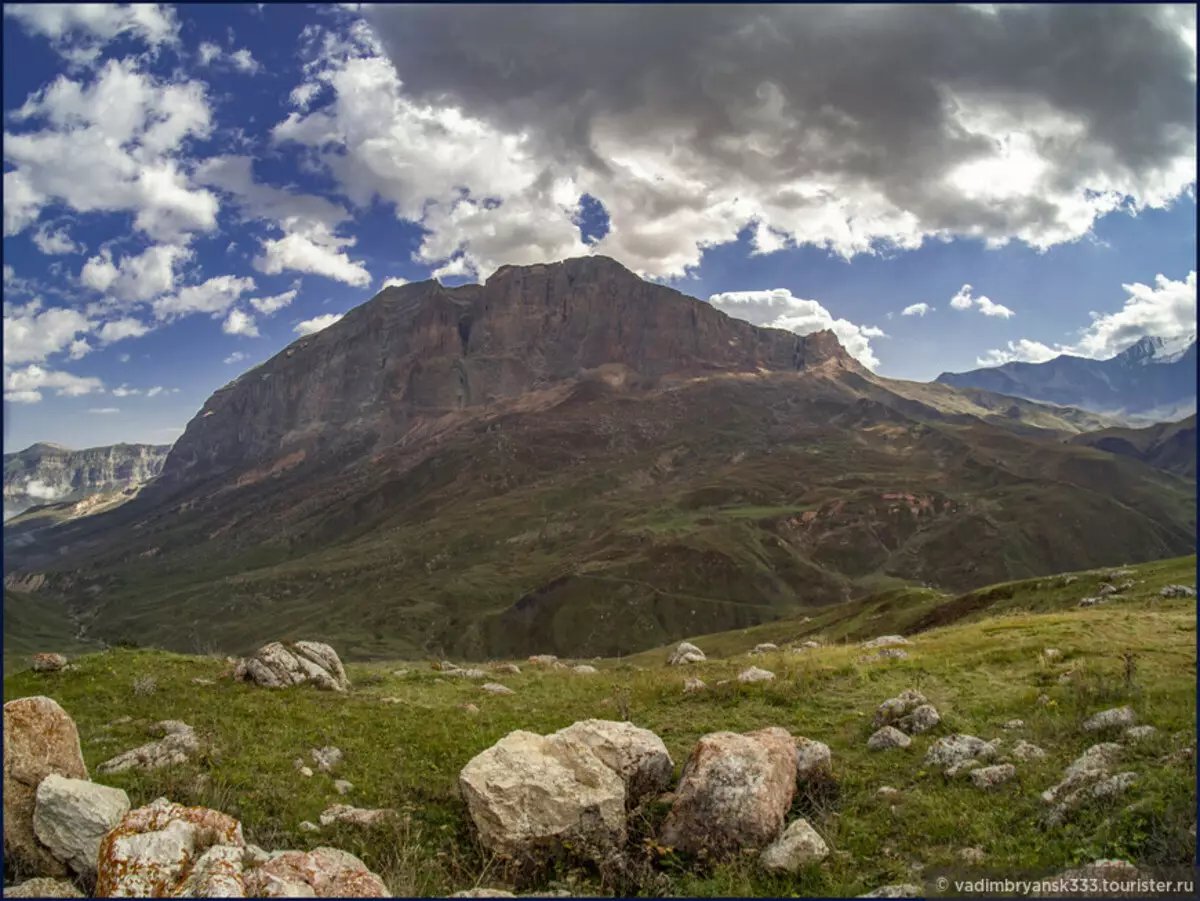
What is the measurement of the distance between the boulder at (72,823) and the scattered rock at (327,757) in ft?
19.6

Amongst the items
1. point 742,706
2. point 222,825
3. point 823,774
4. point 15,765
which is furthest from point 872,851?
point 15,765

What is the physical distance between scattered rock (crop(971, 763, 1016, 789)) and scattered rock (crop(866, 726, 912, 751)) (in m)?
3.13

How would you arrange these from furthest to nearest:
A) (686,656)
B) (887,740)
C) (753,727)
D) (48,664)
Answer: (686,656) → (48,664) → (753,727) → (887,740)

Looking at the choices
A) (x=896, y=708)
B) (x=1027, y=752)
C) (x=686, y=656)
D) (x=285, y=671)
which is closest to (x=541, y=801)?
(x=1027, y=752)

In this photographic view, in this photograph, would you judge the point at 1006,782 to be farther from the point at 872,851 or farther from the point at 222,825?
the point at 222,825

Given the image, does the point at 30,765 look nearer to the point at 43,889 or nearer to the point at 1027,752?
the point at 43,889

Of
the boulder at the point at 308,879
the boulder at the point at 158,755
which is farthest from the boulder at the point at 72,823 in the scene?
the boulder at the point at 158,755

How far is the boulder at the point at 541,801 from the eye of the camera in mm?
13461

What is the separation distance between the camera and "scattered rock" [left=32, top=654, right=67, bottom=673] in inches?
1032

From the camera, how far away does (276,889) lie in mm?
9898

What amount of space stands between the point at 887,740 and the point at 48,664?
98.1 ft

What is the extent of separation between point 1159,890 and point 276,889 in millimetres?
12715

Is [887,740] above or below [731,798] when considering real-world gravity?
below

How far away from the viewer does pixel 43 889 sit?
10.9 meters
